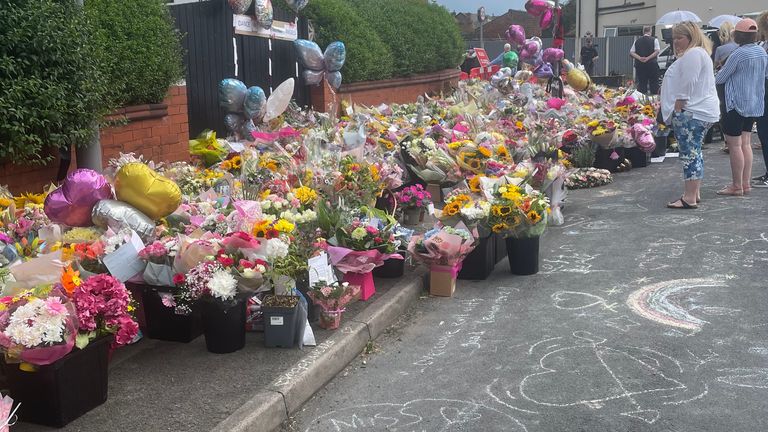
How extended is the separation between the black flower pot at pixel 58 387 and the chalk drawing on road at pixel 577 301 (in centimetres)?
320

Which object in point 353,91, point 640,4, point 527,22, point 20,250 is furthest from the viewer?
point 527,22

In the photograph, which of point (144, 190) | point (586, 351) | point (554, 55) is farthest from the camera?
point (554, 55)

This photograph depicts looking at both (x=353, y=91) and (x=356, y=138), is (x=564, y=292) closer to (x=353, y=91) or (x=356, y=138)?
(x=356, y=138)

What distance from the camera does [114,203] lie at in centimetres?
484

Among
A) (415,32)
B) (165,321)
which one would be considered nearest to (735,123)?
(165,321)

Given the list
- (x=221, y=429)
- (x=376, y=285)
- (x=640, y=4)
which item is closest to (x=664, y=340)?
(x=376, y=285)

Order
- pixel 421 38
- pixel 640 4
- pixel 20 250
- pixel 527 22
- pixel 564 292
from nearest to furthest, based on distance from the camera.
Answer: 1. pixel 20 250
2. pixel 564 292
3. pixel 421 38
4. pixel 640 4
5. pixel 527 22

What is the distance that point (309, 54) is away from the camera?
1094cm

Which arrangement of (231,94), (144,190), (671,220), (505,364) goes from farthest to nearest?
(231,94), (671,220), (144,190), (505,364)

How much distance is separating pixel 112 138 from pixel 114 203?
265 centimetres

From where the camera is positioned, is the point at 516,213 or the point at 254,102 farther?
the point at 254,102

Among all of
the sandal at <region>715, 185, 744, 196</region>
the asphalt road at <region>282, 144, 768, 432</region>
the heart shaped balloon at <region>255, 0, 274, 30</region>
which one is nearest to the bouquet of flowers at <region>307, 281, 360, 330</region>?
the asphalt road at <region>282, 144, 768, 432</region>

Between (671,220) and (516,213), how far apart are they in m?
2.87

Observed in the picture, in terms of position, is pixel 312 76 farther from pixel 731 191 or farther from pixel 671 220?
pixel 731 191
